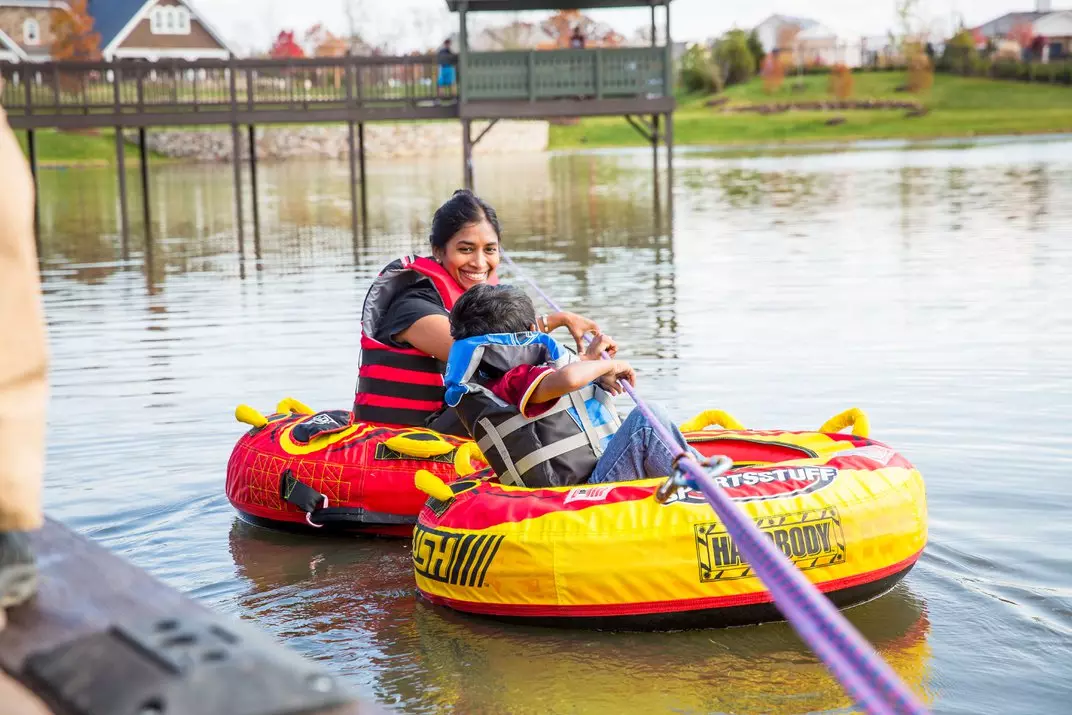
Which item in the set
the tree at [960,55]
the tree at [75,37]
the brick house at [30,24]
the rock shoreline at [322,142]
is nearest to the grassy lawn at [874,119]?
the tree at [960,55]

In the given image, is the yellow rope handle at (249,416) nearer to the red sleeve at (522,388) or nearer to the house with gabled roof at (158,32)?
the red sleeve at (522,388)

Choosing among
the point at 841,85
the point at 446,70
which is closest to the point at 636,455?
the point at 446,70

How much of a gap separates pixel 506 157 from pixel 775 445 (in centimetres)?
5212

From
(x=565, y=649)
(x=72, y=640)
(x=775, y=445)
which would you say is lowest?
(x=565, y=649)

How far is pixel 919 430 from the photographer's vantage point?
7570 mm

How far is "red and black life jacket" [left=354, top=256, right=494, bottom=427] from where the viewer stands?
254 inches

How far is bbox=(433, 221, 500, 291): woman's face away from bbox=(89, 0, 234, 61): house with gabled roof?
61326 mm

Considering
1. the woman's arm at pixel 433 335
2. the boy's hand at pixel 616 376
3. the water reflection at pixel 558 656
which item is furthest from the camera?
the woman's arm at pixel 433 335

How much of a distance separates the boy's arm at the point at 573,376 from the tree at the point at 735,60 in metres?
84.8

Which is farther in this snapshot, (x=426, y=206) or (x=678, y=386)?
(x=426, y=206)

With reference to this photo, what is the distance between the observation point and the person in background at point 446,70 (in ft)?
88.2

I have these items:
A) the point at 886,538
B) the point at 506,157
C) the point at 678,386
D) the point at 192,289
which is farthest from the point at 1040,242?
the point at 506,157

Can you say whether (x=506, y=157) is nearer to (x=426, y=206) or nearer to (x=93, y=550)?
(x=426, y=206)

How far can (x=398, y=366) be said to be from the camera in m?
6.51
